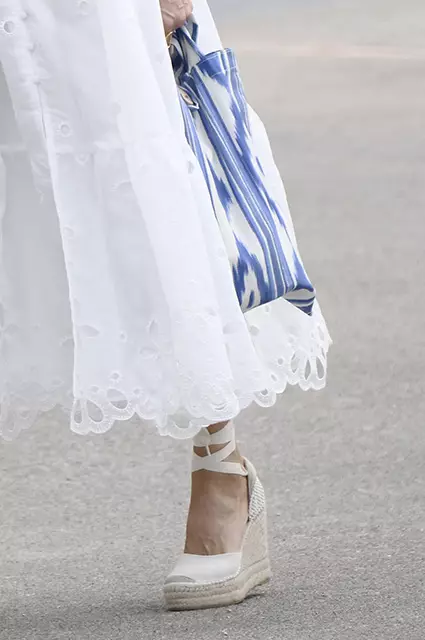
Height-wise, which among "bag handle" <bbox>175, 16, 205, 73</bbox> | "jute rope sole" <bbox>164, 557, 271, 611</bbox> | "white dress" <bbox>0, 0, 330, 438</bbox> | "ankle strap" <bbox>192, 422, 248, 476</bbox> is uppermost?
"bag handle" <bbox>175, 16, 205, 73</bbox>

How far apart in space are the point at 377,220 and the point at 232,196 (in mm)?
4506

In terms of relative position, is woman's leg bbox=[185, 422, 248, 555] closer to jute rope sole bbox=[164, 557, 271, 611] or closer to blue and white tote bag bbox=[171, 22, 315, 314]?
jute rope sole bbox=[164, 557, 271, 611]

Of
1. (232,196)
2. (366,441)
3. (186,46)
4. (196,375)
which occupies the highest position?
(186,46)

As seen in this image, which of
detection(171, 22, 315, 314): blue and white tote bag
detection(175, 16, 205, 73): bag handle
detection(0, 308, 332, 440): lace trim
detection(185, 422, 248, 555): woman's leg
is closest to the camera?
detection(0, 308, 332, 440): lace trim

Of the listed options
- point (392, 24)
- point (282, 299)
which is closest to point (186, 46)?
point (282, 299)

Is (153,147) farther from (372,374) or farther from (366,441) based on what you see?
(372,374)

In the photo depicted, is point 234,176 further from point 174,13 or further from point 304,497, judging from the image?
point 304,497

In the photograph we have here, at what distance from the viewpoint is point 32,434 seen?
15.0ft

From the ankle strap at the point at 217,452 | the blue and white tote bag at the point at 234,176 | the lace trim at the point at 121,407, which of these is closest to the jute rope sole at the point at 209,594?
the ankle strap at the point at 217,452

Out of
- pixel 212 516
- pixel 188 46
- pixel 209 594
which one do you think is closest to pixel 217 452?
pixel 212 516

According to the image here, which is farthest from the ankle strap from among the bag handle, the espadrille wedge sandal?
the bag handle

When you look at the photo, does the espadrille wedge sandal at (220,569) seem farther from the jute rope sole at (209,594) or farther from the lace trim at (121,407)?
the lace trim at (121,407)

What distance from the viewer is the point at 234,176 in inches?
116

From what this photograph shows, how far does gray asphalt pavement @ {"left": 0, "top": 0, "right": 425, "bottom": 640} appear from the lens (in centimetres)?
302
